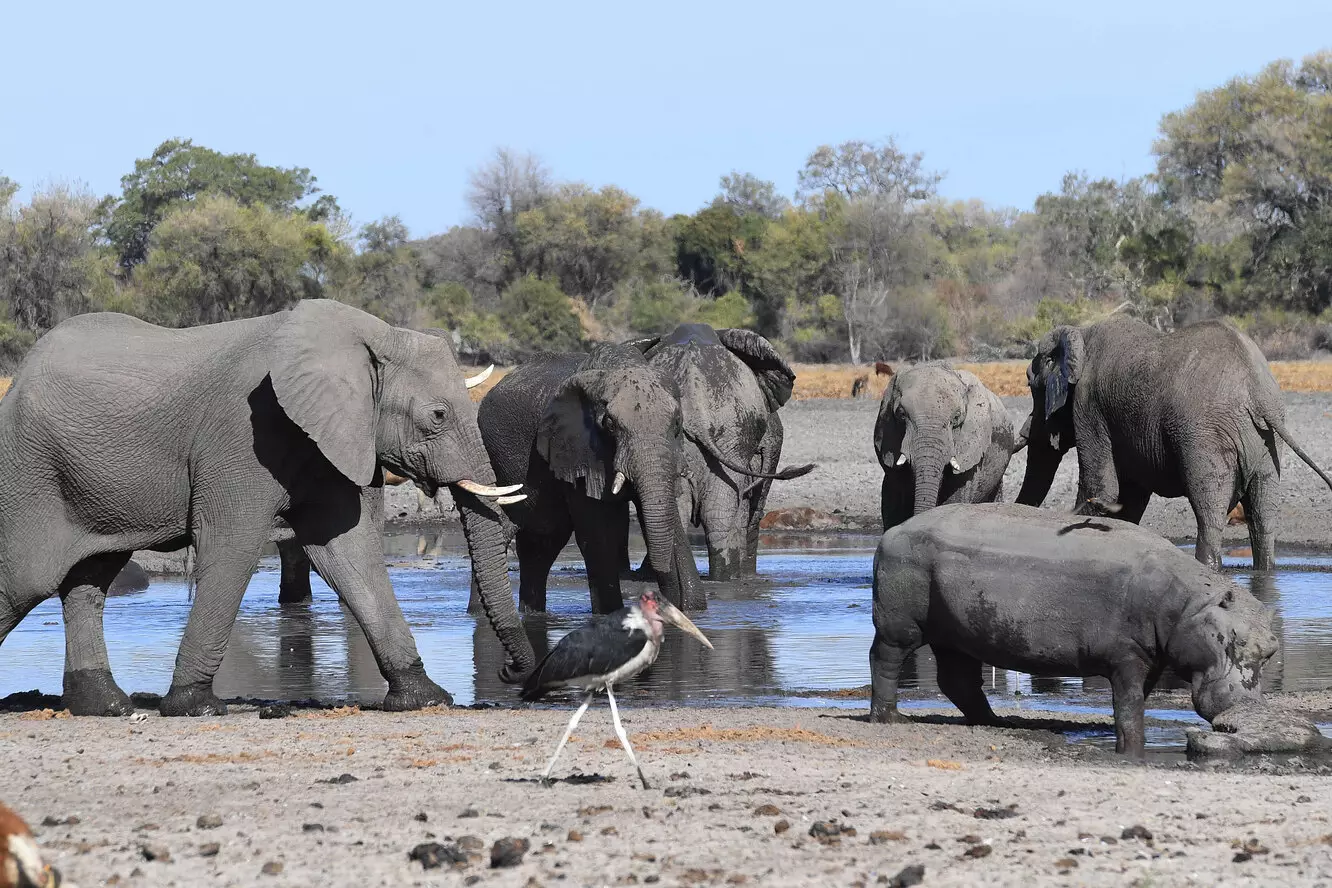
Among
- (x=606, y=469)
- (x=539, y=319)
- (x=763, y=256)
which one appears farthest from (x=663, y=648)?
(x=763, y=256)

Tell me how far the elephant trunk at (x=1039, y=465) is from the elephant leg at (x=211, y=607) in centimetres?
951

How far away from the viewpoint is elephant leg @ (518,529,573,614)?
16078mm

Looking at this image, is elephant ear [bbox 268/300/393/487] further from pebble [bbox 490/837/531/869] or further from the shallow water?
pebble [bbox 490/837/531/869]

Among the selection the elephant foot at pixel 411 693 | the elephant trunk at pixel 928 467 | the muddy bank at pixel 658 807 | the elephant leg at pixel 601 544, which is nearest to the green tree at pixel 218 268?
the elephant trunk at pixel 928 467

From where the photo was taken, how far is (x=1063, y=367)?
57.5 feet

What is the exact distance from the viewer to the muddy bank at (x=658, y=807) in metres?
6.14

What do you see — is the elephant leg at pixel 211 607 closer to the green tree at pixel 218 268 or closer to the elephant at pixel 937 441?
the elephant at pixel 937 441

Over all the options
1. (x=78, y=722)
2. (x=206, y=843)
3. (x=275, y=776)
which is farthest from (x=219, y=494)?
(x=206, y=843)

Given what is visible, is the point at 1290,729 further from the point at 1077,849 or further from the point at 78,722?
the point at 78,722

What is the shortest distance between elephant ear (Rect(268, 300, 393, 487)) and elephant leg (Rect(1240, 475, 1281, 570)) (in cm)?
851

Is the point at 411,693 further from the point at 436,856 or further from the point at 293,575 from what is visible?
the point at 293,575

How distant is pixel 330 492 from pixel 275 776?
2.97 meters

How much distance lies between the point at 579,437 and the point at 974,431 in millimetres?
4734

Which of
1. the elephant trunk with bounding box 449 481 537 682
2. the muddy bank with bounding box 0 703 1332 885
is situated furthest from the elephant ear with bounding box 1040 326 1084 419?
the muddy bank with bounding box 0 703 1332 885
